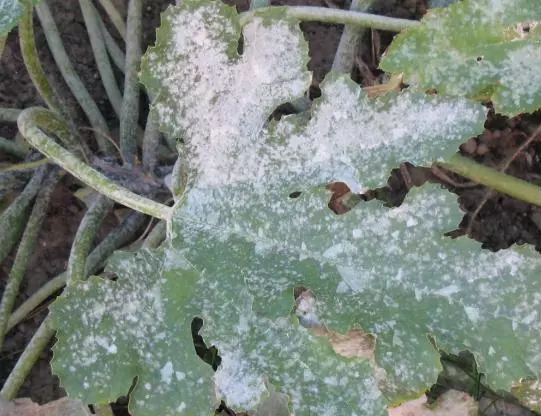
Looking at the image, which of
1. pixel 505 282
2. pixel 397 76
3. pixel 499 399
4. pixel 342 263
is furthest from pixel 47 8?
pixel 499 399

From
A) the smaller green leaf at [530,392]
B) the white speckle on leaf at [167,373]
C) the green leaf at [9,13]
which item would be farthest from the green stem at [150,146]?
the smaller green leaf at [530,392]

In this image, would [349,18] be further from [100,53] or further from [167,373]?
[167,373]

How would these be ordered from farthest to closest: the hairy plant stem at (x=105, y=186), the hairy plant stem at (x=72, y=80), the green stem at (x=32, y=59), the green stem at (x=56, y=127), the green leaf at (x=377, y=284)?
the hairy plant stem at (x=72, y=80) → the green stem at (x=56, y=127) → the green stem at (x=32, y=59) → the hairy plant stem at (x=105, y=186) → the green leaf at (x=377, y=284)

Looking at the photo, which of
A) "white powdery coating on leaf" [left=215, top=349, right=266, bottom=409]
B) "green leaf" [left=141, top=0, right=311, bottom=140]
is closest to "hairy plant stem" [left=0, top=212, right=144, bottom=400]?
"white powdery coating on leaf" [left=215, top=349, right=266, bottom=409]

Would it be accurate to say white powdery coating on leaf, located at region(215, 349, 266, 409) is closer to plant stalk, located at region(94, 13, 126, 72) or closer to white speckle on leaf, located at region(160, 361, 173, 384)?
white speckle on leaf, located at region(160, 361, 173, 384)

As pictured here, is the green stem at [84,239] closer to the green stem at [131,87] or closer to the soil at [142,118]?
the green stem at [131,87]

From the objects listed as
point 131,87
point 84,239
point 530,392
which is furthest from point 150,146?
point 530,392

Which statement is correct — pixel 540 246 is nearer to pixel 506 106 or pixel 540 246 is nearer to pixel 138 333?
pixel 506 106
